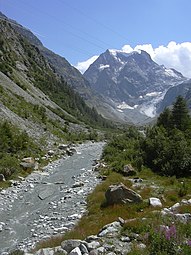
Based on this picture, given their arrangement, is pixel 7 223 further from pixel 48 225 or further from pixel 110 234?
pixel 110 234

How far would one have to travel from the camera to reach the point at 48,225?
14.8m

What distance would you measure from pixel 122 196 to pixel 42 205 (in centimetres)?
482

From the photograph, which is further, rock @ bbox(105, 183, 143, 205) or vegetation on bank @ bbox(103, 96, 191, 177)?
vegetation on bank @ bbox(103, 96, 191, 177)

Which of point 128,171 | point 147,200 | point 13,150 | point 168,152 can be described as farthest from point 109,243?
point 13,150

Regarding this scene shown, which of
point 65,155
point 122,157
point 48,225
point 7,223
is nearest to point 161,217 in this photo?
point 48,225

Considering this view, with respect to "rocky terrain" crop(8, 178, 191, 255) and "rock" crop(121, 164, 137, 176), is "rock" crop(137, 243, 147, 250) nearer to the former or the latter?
"rocky terrain" crop(8, 178, 191, 255)

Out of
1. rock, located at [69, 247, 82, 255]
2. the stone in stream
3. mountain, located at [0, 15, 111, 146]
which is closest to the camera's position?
rock, located at [69, 247, 82, 255]

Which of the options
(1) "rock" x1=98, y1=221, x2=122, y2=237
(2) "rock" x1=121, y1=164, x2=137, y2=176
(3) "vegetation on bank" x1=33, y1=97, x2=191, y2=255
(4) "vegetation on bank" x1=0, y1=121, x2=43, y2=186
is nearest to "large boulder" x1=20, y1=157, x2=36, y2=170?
(4) "vegetation on bank" x1=0, y1=121, x2=43, y2=186

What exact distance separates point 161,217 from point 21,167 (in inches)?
651

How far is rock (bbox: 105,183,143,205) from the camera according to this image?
1553cm

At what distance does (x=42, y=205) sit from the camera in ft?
59.3

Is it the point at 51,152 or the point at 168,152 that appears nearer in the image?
the point at 168,152

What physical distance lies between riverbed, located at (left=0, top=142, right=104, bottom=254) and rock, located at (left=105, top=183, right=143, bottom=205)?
5.15 ft

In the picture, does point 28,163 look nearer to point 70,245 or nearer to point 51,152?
point 51,152
